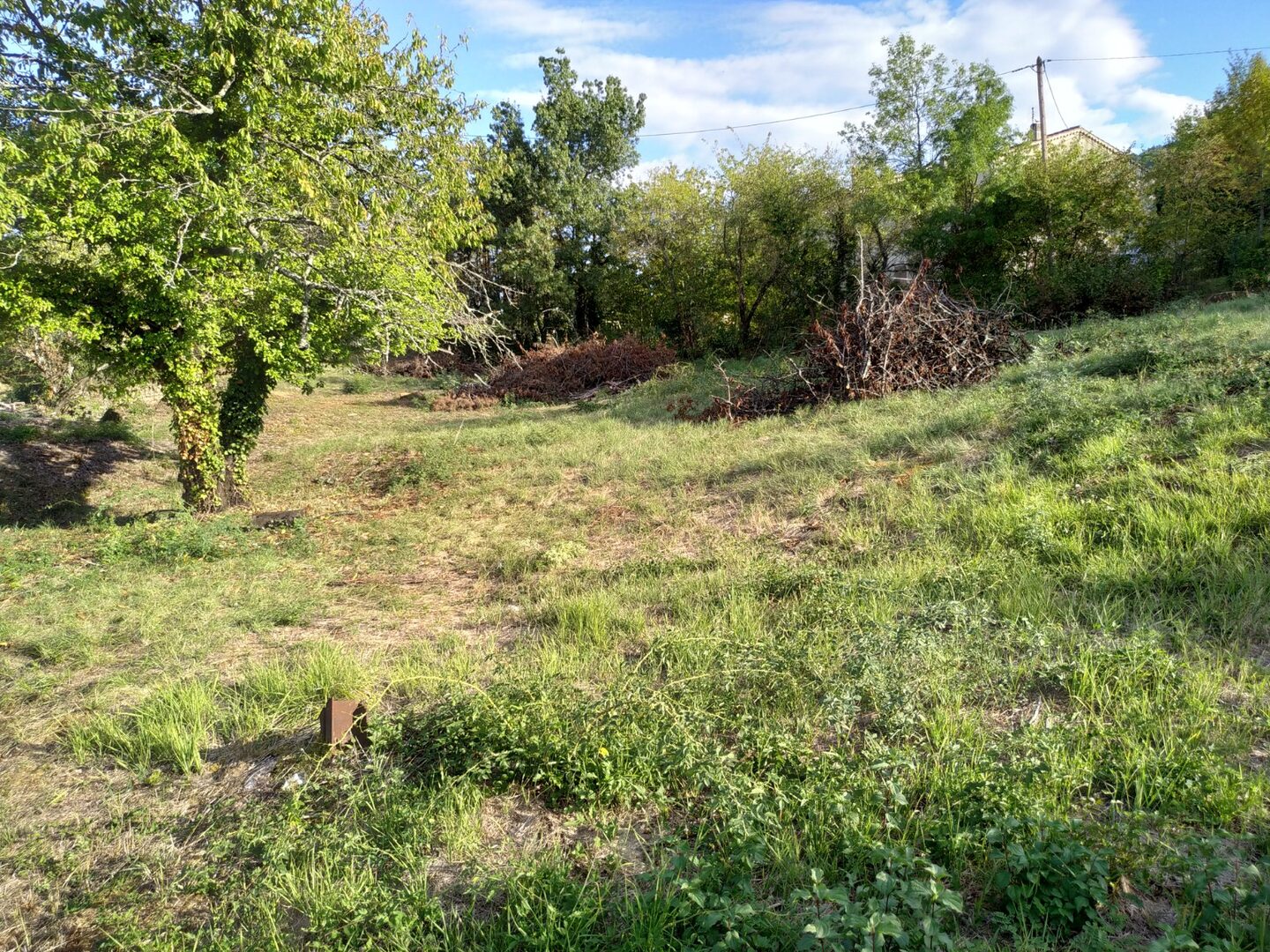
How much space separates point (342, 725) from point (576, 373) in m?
16.8

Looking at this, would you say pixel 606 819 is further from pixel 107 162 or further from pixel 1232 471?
pixel 107 162

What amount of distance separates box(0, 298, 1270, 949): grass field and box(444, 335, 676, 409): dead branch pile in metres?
11.9

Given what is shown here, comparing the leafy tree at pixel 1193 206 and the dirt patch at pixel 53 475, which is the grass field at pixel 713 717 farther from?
the leafy tree at pixel 1193 206

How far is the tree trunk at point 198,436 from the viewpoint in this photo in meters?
8.23

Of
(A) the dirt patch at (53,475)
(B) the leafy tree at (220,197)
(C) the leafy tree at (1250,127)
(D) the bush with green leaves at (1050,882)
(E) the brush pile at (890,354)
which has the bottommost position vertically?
(D) the bush with green leaves at (1050,882)

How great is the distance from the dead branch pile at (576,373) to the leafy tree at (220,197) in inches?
373

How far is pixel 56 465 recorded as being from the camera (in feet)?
35.3

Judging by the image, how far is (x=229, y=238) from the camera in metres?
7.30

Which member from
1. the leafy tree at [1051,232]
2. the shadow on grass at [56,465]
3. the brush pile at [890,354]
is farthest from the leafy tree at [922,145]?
the shadow on grass at [56,465]

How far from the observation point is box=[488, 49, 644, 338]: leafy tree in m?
23.8

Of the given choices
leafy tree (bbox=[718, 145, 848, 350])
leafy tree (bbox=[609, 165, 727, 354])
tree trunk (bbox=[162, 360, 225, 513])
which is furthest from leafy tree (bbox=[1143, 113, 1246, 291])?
tree trunk (bbox=[162, 360, 225, 513])

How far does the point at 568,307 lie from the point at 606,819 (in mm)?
24199

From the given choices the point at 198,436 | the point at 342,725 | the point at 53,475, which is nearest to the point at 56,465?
the point at 53,475

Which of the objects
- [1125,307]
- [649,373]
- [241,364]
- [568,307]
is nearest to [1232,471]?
[241,364]
